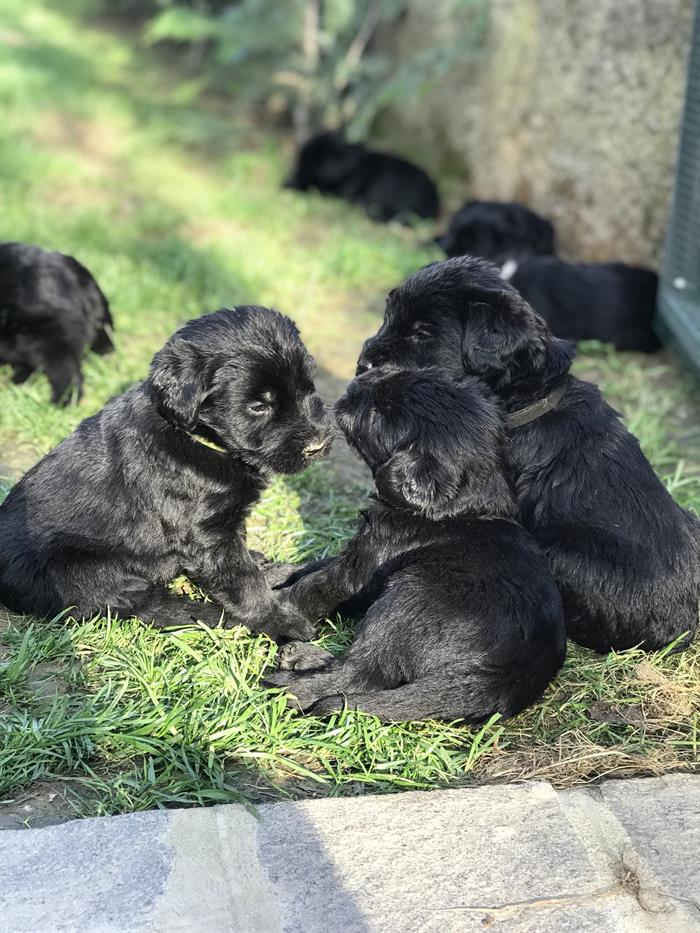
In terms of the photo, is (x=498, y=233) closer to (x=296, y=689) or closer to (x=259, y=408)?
(x=259, y=408)

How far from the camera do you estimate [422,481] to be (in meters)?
3.08

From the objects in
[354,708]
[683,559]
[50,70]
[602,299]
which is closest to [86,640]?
[354,708]

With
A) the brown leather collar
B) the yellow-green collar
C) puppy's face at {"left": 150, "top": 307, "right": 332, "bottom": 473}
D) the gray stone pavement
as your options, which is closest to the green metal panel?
the brown leather collar

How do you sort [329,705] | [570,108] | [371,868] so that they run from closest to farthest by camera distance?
[371,868]
[329,705]
[570,108]

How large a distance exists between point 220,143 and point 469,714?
8.48 metres

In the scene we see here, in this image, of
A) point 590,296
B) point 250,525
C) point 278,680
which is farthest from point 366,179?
point 278,680

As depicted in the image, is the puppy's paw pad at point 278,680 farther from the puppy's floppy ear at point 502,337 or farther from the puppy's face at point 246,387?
the puppy's floppy ear at point 502,337

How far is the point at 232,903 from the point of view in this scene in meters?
2.30

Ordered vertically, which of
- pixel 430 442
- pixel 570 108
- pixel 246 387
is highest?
pixel 570 108

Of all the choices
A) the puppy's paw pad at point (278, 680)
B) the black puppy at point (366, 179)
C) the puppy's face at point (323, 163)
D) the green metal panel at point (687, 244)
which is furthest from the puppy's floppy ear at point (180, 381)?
the puppy's face at point (323, 163)

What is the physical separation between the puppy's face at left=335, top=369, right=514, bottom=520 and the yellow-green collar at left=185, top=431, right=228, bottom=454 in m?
0.43

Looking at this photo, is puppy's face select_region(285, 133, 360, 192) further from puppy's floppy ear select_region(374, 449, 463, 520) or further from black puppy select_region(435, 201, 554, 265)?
puppy's floppy ear select_region(374, 449, 463, 520)

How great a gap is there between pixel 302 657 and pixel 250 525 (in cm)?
113

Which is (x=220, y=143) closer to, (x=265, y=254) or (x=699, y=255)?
(x=265, y=254)
